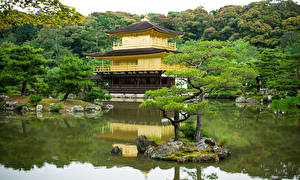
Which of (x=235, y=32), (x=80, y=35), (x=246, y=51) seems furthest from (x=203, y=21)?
(x=80, y=35)

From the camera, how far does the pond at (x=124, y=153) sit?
6156mm

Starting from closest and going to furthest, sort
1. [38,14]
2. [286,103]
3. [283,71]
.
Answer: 1. [38,14]
2. [286,103]
3. [283,71]

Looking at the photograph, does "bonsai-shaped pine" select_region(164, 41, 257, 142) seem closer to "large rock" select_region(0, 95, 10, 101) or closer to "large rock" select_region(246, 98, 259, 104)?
"large rock" select_region(0, 95, 10, 101)

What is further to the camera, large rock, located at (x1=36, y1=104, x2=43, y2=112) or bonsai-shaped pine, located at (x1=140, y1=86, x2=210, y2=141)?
large rock, located at (x1=36, y1=104, x2=43, y2=112)

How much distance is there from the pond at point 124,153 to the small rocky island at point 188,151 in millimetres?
228

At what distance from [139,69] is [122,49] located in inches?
185

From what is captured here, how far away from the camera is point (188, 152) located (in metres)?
7.31

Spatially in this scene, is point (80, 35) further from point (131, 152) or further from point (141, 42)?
point (131, 152)

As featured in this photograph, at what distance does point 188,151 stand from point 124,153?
5.91ft

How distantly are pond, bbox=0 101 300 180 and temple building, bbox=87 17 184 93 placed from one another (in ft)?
49.5

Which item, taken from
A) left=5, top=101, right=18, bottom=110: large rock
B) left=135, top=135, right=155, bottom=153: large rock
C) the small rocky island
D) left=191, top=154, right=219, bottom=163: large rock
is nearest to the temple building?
left=5, top=101, right=18, bottom=110: large rock

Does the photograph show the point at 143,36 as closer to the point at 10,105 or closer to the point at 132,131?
the point at 10,105

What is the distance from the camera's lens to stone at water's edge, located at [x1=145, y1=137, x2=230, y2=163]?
23.1 ft

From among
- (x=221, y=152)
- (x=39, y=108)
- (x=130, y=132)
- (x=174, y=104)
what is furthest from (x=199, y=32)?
(x=221, y=152)
